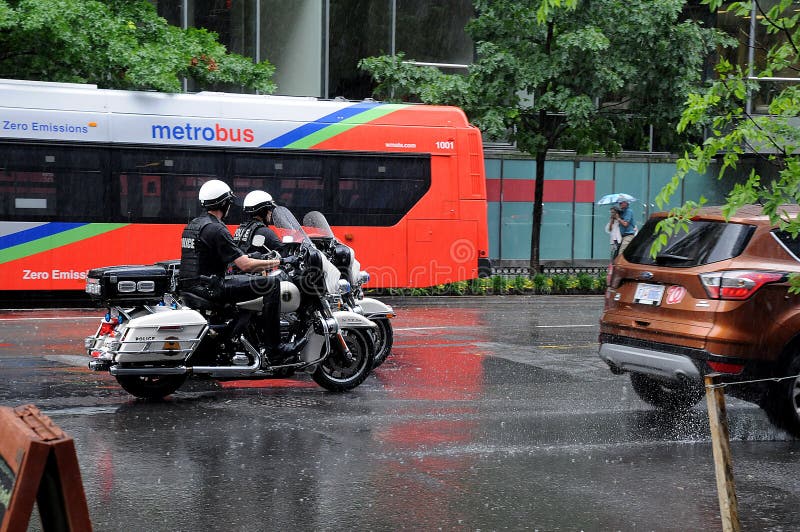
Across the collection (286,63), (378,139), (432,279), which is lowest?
(432,279)

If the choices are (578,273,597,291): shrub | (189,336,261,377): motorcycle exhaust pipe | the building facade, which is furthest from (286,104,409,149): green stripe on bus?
(189,336,261,377): motorcycle exhaust pipe

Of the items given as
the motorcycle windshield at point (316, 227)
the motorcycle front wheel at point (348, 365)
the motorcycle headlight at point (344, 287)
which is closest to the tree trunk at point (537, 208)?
the motorcycle windshield at point (316, 227)

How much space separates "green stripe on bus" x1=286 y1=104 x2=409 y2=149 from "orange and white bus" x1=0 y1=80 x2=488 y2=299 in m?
0.02

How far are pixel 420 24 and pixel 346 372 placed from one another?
19892mm

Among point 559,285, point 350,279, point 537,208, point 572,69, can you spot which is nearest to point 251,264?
point 350,279

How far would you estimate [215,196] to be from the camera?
9094mm

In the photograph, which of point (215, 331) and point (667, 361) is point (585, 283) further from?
point (215, 331)

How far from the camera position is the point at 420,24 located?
28.4 metres

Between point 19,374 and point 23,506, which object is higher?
point 23,506

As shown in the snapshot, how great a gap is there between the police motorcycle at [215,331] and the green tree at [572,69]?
43.6ft

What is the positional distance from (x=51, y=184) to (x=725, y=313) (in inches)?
476

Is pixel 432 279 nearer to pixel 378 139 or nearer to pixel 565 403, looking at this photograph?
pixel 378 139

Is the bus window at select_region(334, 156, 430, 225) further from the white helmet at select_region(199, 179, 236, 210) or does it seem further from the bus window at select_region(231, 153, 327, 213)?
the white helmet at select_region(199, 179, 236, 210)

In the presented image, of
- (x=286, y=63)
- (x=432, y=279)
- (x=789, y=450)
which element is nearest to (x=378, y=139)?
(x=432, y=279)
